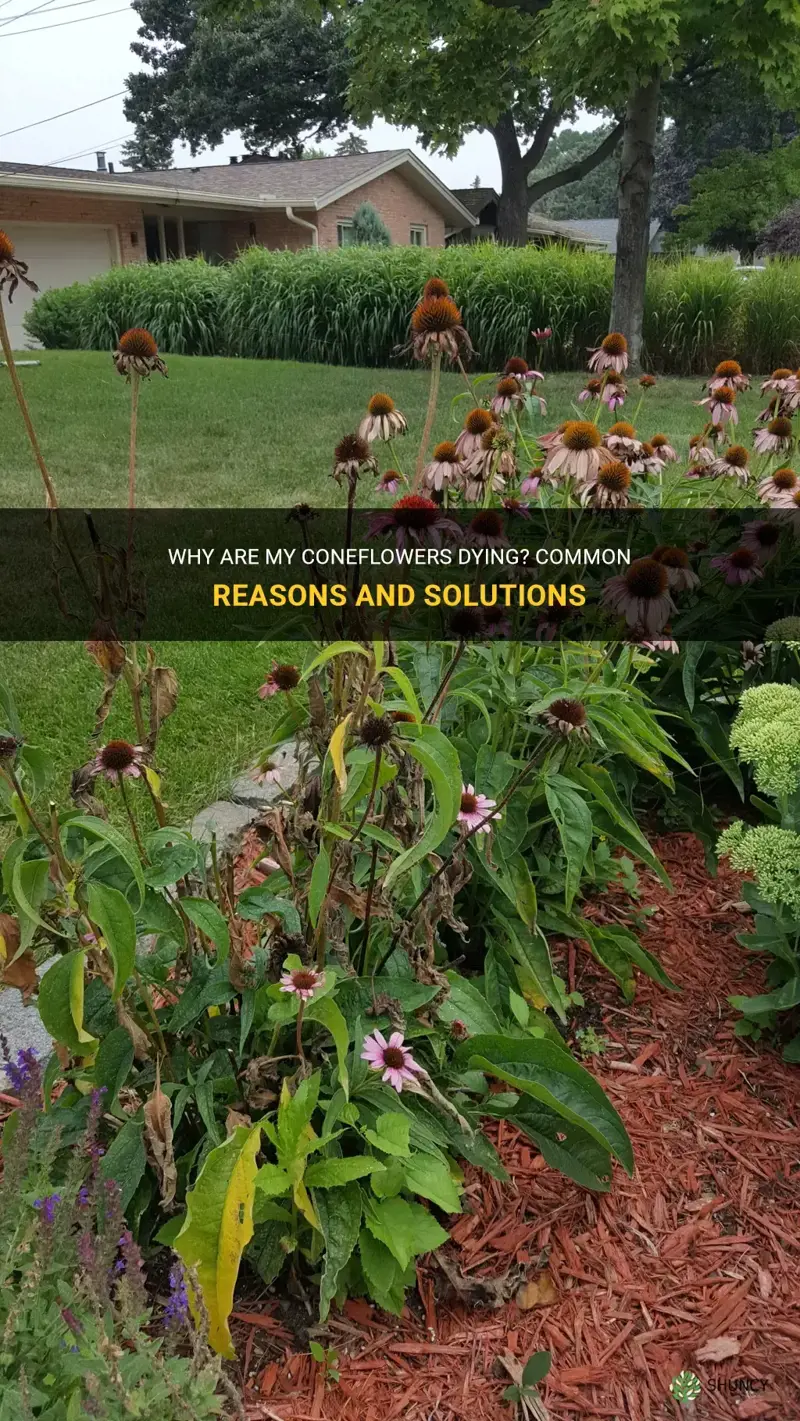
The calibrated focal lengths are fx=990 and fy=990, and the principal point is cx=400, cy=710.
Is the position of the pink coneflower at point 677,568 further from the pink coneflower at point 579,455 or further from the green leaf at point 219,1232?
the green leaf at point 219,1232

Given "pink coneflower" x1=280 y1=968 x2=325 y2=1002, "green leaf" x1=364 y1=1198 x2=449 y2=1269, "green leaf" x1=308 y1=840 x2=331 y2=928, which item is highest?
"green leaf" x1=308 y1=840 x2=331 y2=928

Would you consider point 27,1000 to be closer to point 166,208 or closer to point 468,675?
point 468,675

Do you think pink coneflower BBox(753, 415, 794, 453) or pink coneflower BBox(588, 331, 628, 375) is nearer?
pink coneflower BBox(753, 415, 794, 453)

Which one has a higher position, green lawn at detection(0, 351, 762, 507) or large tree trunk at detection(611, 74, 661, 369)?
large tree trunk at detection(611, 74, 661, 369)

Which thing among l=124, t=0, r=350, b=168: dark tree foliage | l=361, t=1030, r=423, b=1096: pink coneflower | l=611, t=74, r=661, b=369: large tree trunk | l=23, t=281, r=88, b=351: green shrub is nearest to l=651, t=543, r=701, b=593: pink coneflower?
l=361, t=1030, r=423, b=1096: pink coneflower

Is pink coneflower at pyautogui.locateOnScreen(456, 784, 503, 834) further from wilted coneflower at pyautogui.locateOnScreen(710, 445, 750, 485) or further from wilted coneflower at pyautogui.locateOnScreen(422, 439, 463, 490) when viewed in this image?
wilted coneflower at pyautogui.locateOnScreen(710, 445, 750, 485)

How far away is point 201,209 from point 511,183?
6658mm

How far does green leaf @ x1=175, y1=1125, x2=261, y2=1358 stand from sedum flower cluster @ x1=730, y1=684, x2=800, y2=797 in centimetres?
93

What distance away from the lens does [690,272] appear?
431 inches

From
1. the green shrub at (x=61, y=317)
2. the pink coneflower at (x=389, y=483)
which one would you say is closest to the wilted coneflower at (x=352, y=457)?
the pink coneflower at (x=389, y=483)

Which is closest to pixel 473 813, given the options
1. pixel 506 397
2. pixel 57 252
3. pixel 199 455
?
pixel 506 397

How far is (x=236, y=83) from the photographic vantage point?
34.3m

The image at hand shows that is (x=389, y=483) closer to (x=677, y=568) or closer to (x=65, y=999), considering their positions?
(x=677, y=568)

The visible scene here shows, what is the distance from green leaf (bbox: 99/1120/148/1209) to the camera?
1.13 m
